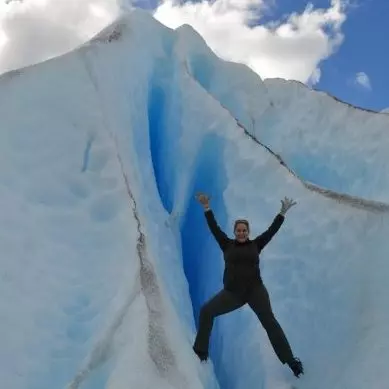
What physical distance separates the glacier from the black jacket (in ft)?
2.42

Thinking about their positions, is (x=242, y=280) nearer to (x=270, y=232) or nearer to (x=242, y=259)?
(x=242, y=259)

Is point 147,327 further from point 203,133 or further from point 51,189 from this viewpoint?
point 203,133

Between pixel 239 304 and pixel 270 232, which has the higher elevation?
pixel 270 232

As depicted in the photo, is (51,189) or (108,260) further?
(51,189)

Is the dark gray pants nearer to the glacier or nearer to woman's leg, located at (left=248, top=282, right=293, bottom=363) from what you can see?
woman's leg, located at (left=248, top=282, right=293, bottom=363)

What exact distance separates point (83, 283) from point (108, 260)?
1.25 ft

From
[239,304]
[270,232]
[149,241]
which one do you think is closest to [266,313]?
[239,304]

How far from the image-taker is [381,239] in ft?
22.7

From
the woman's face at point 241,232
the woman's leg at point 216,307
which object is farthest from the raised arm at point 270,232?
the woman's leg at point 216,307

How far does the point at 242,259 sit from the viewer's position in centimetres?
557

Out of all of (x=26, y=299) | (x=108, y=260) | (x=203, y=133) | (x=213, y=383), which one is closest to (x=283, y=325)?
(x=213, y=383)

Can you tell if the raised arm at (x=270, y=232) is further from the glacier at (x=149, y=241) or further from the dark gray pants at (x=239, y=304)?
the glacier at (x=149, y=241)

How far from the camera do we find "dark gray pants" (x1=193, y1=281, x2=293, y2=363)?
18.5 ft

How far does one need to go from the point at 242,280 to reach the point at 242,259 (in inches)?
7.9
